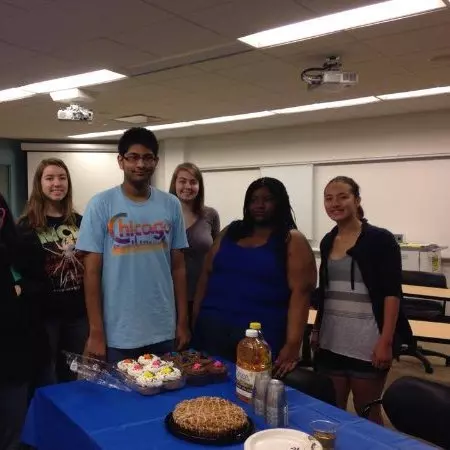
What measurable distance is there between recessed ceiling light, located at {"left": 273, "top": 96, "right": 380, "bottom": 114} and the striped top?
10.3 ft

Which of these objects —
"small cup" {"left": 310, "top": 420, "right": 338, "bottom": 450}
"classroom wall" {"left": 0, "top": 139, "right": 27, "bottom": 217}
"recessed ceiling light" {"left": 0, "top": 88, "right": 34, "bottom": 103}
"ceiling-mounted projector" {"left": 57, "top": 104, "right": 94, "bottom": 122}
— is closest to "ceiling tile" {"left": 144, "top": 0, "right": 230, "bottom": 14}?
"small cup" {"left": 310, "top": 420, "right": 338, "bottom": 450}

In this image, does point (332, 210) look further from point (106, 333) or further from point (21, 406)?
A: point (21, 406)

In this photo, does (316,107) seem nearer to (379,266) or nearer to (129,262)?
(379,266)

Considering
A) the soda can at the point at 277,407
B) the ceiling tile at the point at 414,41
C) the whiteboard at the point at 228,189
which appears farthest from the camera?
the whiteboard at the point at 228,189

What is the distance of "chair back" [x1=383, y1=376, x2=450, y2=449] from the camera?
1569 mm

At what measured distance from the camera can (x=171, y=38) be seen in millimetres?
3031

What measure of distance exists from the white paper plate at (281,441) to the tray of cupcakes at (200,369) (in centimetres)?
Answer: 42

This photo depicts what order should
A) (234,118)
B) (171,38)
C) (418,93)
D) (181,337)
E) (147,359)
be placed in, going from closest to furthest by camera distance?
(147,359)
(181,337)
(171,38)
(418,93)
(234,118)

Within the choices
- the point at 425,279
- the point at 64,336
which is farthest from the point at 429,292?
the point at 64,336

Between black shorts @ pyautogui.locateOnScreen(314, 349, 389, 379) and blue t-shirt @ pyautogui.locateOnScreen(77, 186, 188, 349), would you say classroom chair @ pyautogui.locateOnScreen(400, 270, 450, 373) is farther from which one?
blue t-shirt @ pyautogui.locateOnScreen(77, 186, 188, 349)

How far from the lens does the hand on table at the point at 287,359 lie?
1.92 metres

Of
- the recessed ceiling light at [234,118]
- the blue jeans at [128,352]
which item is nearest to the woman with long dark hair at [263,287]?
the blue jeans at [128,352]

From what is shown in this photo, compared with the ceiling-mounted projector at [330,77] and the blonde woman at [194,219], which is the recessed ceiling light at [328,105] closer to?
the ceiling-mounted projector at [330,77]

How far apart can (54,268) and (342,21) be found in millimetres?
2099
